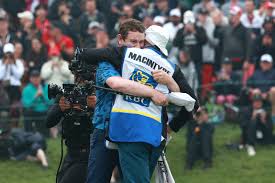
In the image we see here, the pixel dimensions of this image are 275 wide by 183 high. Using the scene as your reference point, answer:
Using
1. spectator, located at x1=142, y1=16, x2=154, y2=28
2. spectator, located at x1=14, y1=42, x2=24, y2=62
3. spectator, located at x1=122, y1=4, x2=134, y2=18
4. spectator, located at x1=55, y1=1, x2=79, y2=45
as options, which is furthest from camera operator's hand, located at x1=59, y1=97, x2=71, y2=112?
spectator, located at x1=122, y1=4, x2=134, y2=18

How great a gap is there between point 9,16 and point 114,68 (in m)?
11.6

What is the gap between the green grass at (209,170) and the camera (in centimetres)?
1368

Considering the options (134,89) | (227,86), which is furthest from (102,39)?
(134,89)

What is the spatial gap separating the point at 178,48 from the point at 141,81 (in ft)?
30.1

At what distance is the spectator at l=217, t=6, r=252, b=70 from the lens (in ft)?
57.1

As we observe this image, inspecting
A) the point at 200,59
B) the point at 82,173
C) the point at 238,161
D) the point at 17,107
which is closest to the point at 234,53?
the point at 200,59

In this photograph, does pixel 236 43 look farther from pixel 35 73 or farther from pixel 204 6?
pixel 35 73

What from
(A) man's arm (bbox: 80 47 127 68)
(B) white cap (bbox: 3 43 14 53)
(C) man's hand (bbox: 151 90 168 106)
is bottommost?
(B) white cap (bbox: 3 43 14 53)

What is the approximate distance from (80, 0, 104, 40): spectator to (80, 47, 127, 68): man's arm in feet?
34.1

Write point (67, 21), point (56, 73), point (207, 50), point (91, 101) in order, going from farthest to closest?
point (67, 21)
point (207, 50)
point (56, 73)
point (91, 101)

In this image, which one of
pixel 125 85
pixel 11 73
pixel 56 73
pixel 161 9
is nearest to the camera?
pixel 125 85

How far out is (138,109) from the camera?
25.5 ft

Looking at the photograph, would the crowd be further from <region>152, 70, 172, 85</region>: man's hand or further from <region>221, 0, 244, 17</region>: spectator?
<region>152, 70, 172, 85</region>: man's hand

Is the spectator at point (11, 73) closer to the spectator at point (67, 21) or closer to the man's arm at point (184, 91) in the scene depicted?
the spectator at point (67, 21)
